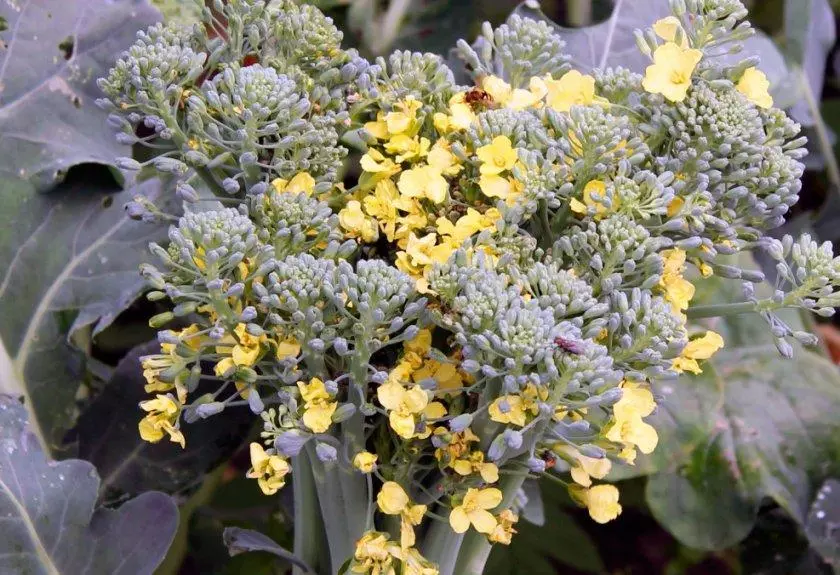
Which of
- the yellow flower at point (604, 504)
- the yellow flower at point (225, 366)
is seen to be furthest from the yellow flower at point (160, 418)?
the yellow flower at point (604, 504)

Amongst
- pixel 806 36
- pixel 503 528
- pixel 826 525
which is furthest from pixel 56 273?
pixel 806 36

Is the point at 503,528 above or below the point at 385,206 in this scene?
below

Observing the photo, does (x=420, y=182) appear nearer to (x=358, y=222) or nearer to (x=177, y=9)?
(x=358, y=222)

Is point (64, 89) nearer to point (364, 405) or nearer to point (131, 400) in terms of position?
point (131, 400)

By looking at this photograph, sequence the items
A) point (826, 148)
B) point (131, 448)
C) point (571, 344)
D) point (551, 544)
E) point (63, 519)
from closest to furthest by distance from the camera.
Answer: point (571, 344) < point (63, 519) < point (131, 448) < point (551, 544) < point (826, 148)

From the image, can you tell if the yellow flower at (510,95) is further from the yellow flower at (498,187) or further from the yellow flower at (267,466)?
the yellow flower at (267,466)

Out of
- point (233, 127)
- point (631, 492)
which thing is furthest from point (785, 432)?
point (233, 127)

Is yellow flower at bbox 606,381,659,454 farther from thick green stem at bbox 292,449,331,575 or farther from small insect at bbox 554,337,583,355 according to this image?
thick green stem at bbox 292,449,331,575
